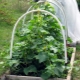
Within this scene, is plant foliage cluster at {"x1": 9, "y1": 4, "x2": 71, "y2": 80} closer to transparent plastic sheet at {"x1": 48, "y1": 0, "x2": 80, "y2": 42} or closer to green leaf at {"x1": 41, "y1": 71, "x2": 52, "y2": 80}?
green leaf at {"x1": 41, "y1": 71, "x2": 52, "y2": 80}

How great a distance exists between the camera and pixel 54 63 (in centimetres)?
379

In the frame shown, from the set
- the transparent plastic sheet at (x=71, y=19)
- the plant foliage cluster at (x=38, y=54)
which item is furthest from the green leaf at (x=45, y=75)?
the transparent plastic sheet at (x=71, y=19)

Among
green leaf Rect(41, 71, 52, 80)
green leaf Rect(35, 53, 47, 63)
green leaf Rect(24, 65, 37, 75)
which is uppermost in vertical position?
green leaf Rect(35, 53, 47, 63)

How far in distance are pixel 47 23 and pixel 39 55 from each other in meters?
0.71

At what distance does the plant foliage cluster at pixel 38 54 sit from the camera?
3.80 m

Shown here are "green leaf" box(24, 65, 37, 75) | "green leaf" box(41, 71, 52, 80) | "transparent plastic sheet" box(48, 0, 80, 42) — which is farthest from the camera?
"transparent plastic sheet" box(48, 0, 80, 42)

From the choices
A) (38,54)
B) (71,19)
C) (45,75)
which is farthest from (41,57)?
(71,19)

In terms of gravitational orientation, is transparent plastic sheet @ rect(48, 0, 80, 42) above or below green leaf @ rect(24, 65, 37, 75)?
above

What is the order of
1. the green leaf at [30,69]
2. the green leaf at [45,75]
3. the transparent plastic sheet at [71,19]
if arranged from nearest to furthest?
the green leaf at [45,75] → the green leaf at [30,69] → the transparent plastic sheet at [71,19]

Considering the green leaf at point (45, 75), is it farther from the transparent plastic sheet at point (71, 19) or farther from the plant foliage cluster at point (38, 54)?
the transparent plastic sheet at point (71, 19)

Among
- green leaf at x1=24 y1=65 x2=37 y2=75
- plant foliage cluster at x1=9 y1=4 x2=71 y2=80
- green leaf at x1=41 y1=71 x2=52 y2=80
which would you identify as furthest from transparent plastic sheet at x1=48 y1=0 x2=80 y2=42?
green leaf at x1=41 y1=71 x2=52 y2=80

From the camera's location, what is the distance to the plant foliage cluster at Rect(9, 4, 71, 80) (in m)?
3.80

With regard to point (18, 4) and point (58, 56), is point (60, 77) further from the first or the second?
point (18, 4)

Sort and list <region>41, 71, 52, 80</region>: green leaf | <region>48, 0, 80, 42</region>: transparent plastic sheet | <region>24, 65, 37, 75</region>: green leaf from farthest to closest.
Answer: <region>48, 0, 80, 42</region>: transparent plastic sheet
<region>24, 65, 37, 75</region>: green leaf
<region>41, 71, 52, 80</region>: green leaf
